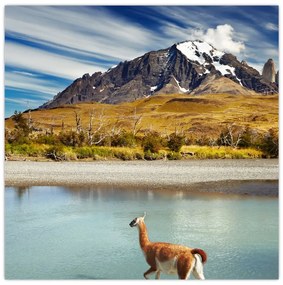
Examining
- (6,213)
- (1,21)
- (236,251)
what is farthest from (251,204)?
(1,21)

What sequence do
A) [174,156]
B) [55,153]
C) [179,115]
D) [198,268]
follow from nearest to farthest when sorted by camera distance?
1. [198,268]
2. [55,153]
3. [174,156]
4. [179,115]

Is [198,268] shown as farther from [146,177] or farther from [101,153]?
[101,153]

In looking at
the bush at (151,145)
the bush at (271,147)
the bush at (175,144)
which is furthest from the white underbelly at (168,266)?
the bush at (271,147)

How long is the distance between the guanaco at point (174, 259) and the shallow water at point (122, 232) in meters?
0.43

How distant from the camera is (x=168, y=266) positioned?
4.05m

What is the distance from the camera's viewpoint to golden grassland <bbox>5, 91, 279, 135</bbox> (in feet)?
176

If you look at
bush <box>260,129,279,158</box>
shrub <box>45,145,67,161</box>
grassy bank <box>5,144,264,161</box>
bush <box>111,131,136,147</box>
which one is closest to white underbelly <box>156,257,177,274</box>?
grassy bank <box>5,144,264,161</box>

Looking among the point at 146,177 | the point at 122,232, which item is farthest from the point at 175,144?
the point at 122,232

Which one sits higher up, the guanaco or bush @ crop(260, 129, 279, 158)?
bush @ crop(260, 129, 279, 158)

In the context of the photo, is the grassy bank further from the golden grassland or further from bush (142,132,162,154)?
the golden grassland

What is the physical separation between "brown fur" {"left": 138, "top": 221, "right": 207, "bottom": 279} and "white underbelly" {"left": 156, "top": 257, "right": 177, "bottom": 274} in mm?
25

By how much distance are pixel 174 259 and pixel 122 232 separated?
2669mm

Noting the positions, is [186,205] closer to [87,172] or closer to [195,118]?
[87,172]

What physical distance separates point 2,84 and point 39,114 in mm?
67472
